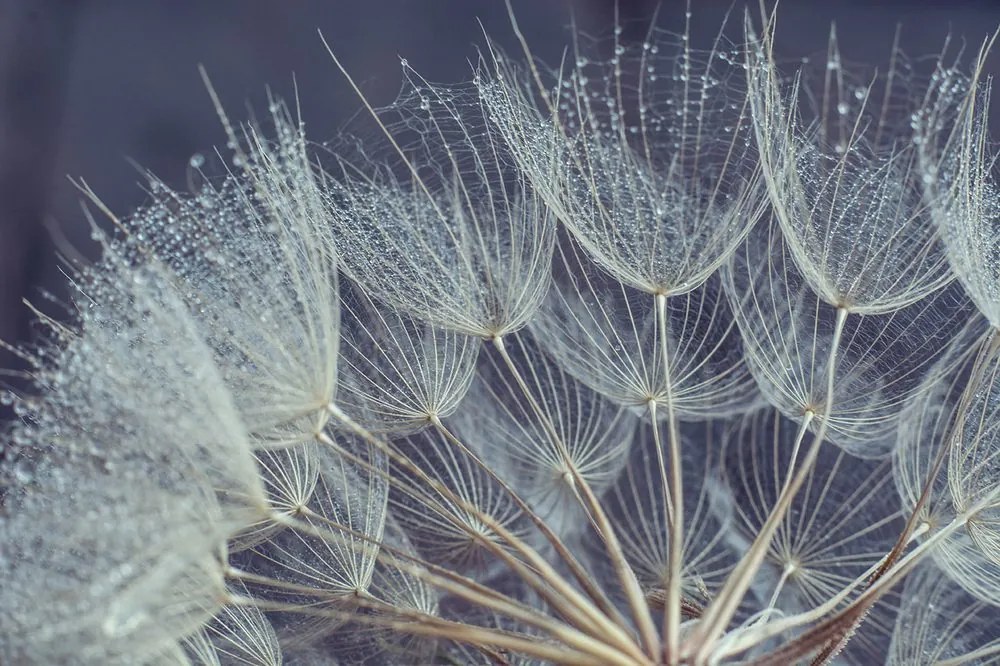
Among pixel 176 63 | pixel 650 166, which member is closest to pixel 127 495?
pixel 650 166

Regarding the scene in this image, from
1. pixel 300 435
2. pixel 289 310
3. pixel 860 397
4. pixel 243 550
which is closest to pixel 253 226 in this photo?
pixel 289 310

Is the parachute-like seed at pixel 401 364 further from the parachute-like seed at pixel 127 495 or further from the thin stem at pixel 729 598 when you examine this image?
the thin stem at pixel 729 598

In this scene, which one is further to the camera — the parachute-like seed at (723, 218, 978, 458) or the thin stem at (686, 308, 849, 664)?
the parachute-like seed at (723, 218, 978, 458)

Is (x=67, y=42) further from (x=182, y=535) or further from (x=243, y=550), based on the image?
(x=182, y=535)

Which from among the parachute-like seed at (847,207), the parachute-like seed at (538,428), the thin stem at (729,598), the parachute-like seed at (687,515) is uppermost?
the parachute-like seed at (847,207)

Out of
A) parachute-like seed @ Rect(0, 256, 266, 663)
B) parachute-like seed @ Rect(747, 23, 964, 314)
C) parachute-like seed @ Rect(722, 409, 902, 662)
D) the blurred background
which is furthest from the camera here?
the blurred background

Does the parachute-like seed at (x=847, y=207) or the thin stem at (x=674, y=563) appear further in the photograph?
the parachute-like seed at (x=847, y=207)

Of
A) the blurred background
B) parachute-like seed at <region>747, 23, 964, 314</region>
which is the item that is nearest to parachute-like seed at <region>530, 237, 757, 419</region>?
parachute-like seed at <region>747, 23, 964, 314</region>

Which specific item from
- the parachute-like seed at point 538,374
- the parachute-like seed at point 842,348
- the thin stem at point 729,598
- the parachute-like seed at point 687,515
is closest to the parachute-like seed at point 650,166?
the parachute-like seed at point 538,374

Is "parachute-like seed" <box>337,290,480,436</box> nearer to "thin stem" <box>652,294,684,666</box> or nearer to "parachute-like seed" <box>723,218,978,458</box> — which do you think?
"thin stem" <box>652,294,684,666</box>
